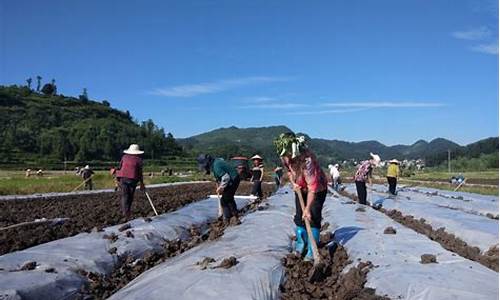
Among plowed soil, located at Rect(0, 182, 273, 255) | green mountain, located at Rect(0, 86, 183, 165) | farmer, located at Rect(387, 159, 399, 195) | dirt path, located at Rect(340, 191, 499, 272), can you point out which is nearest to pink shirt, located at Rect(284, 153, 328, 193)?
dirt path, located at Rect(340, 191, 499, 272)

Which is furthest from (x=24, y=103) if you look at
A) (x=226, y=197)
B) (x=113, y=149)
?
(x=226, y=197)

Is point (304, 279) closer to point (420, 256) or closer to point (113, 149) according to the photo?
point (420, 256)

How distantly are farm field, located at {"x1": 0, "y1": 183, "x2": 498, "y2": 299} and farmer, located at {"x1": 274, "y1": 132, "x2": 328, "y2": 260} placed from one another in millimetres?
443

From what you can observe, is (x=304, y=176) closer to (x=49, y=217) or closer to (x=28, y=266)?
(x=28, y=266)

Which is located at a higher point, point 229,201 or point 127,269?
point 229,201

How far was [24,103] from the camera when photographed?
325 ft

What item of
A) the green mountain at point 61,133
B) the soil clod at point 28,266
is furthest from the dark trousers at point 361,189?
the green mountain at point 61,133

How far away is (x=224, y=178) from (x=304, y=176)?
272cm

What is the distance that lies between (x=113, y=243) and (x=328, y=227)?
4.32 m

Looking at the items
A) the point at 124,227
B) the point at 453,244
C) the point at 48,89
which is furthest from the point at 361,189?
the point at 48,89

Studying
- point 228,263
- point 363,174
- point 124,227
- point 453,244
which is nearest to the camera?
point 228,263

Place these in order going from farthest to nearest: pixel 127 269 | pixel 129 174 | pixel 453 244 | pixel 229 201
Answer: pixel 129 174
pixel 229 201
pixel 453 244
pixel 127 269

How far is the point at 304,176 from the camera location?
21.3ft

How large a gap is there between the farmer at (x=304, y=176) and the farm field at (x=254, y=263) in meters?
0.44
